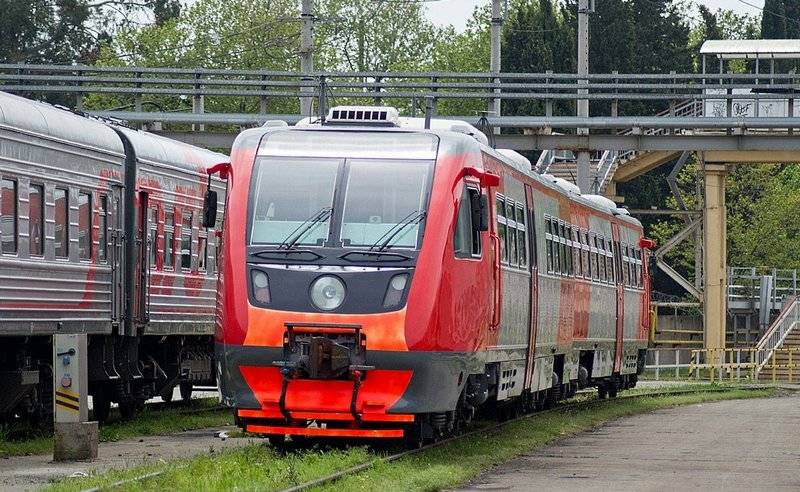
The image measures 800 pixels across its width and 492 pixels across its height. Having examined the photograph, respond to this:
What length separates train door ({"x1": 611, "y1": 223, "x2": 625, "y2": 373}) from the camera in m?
34.0

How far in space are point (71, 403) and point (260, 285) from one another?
2314mm

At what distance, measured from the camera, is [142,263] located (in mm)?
24953

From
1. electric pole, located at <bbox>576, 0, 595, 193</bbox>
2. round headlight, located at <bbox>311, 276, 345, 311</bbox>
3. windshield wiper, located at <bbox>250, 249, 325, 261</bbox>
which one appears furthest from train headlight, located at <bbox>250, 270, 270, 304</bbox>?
electric pole, located at <bbox>576, 0, 595, 193</bbox>

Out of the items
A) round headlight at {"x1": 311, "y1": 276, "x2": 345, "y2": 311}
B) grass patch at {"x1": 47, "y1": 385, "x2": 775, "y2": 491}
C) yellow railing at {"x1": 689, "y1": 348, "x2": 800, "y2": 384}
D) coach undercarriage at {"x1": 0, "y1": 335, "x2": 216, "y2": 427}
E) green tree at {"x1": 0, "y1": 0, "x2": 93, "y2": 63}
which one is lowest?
yellow railing at {"x1": 689, "y1": 348, "x2": 800, "y2": 384}

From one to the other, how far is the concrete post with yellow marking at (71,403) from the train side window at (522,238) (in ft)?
18.3

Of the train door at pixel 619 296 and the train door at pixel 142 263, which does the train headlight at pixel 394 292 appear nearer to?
the train door at pixel 142 263

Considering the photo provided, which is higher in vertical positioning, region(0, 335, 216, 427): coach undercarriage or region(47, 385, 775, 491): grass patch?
region(0, 335, 216, 427): coach undercarriage

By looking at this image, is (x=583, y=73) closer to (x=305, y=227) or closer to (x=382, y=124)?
(x=382, y=124)

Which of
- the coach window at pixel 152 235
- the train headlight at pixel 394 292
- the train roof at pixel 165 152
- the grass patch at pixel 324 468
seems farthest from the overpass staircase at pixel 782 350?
the train headlight at pixel 394 292

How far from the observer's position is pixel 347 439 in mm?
20453

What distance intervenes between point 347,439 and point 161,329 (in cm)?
598

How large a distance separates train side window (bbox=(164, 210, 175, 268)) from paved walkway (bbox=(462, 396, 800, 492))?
19.1 feet

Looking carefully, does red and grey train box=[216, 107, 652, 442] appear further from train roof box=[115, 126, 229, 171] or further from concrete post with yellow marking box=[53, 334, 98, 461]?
train roof box=[115, 126, 229, 171]

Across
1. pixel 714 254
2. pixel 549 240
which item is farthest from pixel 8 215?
pixel 714 254
